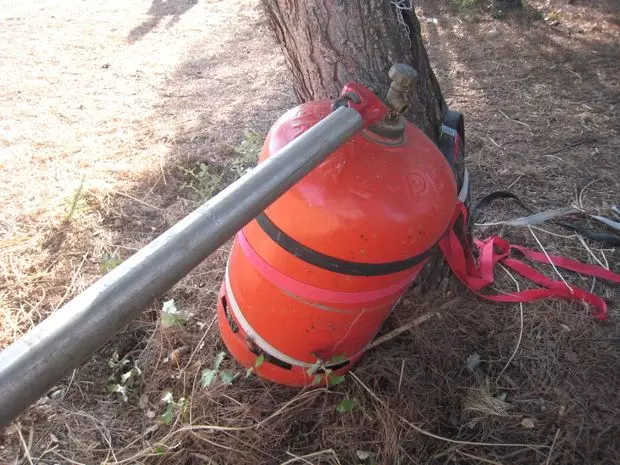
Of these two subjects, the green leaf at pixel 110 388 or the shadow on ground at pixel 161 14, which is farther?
the shadow on ground at pixel 161 14

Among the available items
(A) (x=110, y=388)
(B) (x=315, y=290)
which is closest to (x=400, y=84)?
(B) (x=315, y=290)

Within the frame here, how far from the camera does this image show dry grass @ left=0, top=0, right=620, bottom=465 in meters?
1.63

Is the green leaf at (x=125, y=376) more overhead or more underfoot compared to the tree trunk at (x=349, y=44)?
more underfoot

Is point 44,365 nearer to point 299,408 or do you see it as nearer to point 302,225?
point 302,225

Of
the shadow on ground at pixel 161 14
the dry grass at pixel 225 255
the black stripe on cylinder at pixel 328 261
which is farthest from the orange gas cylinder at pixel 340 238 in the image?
the shadow on ground at pixel 161 14

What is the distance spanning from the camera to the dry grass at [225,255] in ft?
5.34

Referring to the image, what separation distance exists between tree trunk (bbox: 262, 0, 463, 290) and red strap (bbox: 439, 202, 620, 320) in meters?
0.33

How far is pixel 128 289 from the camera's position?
2.10 ft

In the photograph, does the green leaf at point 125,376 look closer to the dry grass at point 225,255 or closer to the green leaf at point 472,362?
the dry grass at point 225,255

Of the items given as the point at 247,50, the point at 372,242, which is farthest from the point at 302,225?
the point at 247,50

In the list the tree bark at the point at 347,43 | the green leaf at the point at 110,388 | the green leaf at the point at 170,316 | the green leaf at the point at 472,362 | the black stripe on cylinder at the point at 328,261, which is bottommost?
the green leaf at the point at 472,362

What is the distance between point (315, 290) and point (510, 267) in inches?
49.4

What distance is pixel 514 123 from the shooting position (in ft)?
10.7

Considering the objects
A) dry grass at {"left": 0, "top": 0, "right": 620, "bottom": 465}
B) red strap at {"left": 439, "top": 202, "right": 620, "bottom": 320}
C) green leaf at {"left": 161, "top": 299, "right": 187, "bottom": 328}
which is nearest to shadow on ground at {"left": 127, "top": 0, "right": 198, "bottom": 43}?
dry grass at {"left": 0, "top": 0, "right": 620, "bottom": 465}
